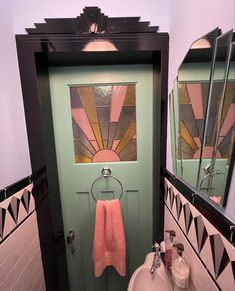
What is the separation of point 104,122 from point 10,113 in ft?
1.86

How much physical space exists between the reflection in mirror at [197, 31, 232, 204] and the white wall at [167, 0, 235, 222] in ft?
0.14

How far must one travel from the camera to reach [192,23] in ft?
2.33

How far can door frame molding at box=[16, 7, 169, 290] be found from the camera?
3.12ft

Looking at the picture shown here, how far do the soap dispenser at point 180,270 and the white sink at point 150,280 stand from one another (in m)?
0.15

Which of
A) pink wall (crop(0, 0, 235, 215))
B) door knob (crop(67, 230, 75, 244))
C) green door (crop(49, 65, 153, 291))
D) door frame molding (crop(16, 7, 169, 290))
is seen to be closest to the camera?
pink wall (crop(0, 0, 235, 215))

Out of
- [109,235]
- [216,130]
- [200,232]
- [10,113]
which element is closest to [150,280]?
[109,235]

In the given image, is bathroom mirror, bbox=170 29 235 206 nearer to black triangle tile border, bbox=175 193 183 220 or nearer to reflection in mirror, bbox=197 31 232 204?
reflection in mirror, bbox=197 31 232 204

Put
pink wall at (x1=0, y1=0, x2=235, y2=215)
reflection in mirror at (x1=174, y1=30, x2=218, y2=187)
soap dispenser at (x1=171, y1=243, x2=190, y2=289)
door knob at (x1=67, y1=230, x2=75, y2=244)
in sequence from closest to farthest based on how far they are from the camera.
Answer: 1. reflection in mirror at (x1=174, y1=30, x2=218, y2=187)
2. soap dispenser at (x1=171, y1=243, x2=190, y2=289)
3. pink wall at (x1=0, y1=0, x2=235, y2=215)
4. door knob at (x1=67, y1=230, x2=75, y2=244)

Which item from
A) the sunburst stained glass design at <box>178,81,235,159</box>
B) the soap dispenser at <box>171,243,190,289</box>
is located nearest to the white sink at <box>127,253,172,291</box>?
the soap dispenser at <box>171,243,190,289</box>

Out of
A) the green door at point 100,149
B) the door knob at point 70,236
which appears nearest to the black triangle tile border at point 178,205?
the green door at point 100,149

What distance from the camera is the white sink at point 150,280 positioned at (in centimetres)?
88

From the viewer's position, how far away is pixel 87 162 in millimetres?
1240

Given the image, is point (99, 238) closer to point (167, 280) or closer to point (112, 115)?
point (167, 280)

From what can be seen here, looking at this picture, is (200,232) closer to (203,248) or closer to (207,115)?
(203,248)
